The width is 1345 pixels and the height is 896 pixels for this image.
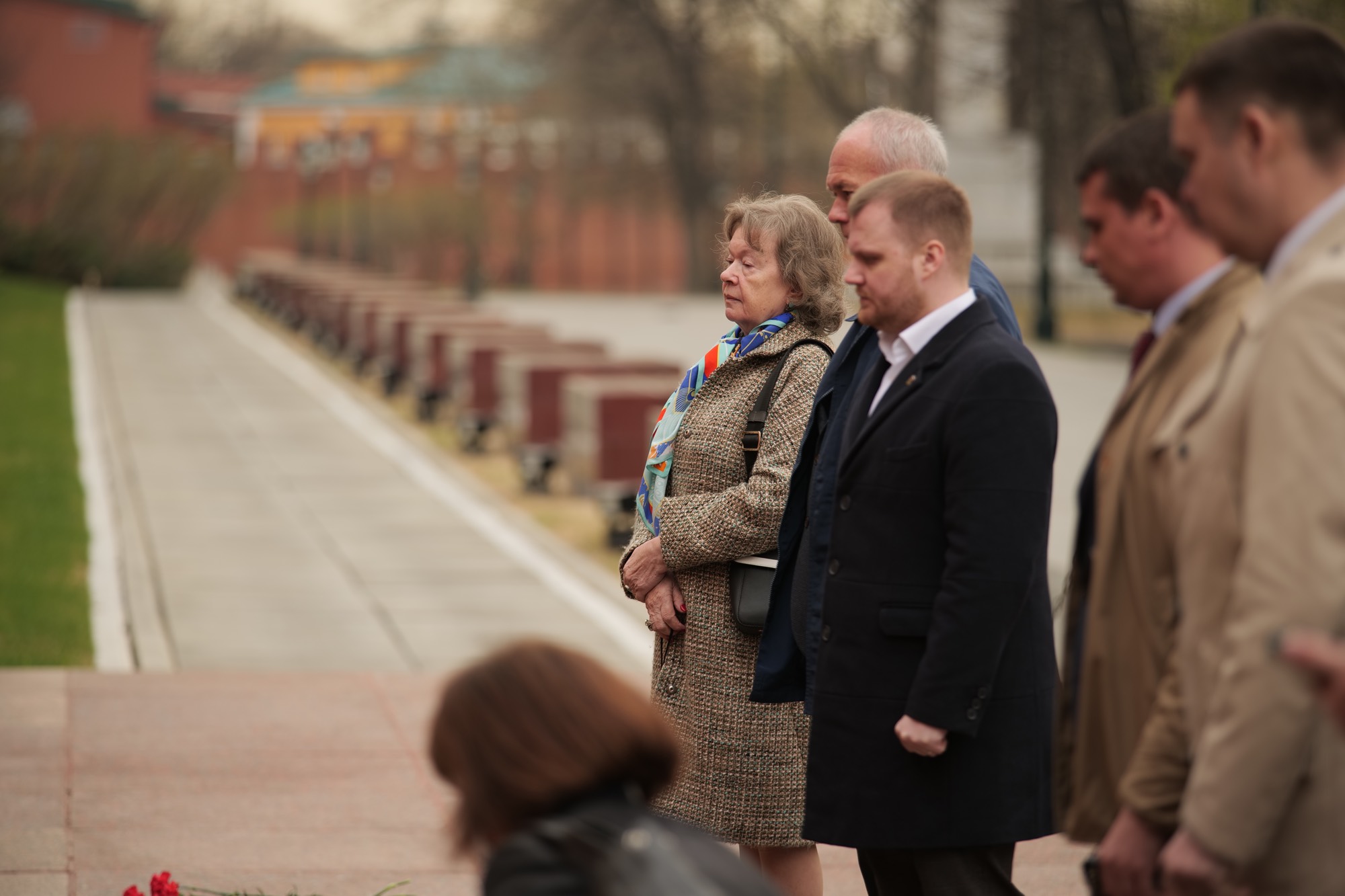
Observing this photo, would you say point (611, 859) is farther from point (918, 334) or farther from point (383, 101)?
point (383, 101)

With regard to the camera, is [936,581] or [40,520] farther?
[40,520]

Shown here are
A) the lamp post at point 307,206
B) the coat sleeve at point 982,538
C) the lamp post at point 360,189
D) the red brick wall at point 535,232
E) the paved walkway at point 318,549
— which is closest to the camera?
the coat sleeve at point 982,538

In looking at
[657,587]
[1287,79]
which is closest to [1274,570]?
[1287,79]

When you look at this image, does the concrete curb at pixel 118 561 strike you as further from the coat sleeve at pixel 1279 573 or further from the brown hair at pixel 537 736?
the coat sleeve at pixel 1279 573

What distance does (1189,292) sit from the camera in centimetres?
268

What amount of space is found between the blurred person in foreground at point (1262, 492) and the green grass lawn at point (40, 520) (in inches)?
279

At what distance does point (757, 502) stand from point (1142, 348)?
4.52ft

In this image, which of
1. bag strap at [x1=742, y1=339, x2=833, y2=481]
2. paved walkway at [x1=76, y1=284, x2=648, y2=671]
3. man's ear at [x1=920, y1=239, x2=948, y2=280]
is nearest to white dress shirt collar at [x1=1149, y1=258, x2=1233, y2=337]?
man's ear at [x1=920, y1=239, x2=948, y2=280]

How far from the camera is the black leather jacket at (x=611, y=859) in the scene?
208 cm

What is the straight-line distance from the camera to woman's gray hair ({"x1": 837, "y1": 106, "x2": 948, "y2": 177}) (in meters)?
4.00

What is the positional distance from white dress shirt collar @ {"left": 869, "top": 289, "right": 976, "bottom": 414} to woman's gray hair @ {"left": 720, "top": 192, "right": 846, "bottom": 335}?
0.77 meters

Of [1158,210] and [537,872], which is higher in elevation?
[1158,210]

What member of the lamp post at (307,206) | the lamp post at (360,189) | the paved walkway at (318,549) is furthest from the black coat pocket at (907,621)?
the lamp post at (307,206)

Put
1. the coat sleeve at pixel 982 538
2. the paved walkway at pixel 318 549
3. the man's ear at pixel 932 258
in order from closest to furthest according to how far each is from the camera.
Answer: the coat sleeve at pixel 982 538, the man's ear at pixel 932 258, the paved walkway at pixel 318 549
